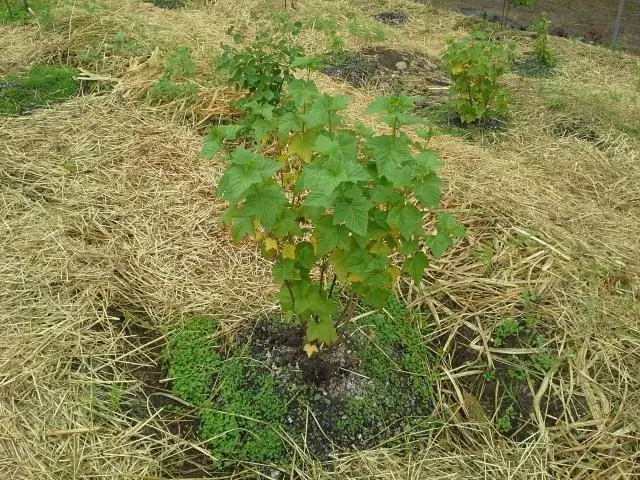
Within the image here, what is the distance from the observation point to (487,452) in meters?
2.37

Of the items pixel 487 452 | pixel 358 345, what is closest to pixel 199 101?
pixel 358 345

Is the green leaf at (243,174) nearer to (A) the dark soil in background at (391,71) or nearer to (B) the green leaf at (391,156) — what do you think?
(B) the green leaf at (391,156)

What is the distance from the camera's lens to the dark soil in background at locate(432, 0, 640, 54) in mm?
7566

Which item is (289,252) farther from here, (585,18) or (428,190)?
(585,18)

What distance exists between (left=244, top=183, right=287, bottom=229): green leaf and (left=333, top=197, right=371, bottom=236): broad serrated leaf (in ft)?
0.70

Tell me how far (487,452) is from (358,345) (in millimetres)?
734

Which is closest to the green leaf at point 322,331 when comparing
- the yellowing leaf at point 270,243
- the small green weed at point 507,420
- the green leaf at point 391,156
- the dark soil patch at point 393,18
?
the yellowing leaf at point 270,243

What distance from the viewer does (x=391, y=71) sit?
19.1ft

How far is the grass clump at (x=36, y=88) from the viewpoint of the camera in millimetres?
4332

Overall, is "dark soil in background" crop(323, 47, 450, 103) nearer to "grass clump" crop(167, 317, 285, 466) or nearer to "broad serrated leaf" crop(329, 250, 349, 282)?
"grass clump" crop(167, 317, 285, 466)

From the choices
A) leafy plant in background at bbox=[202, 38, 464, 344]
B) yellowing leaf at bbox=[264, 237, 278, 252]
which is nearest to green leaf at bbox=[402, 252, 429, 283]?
leafy plant in background at bbox=[202, 38, 464, 344]

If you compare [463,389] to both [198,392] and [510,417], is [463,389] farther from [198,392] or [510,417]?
[198,392]

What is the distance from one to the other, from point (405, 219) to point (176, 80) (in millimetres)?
3513

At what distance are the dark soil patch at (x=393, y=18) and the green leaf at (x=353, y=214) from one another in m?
6.40
